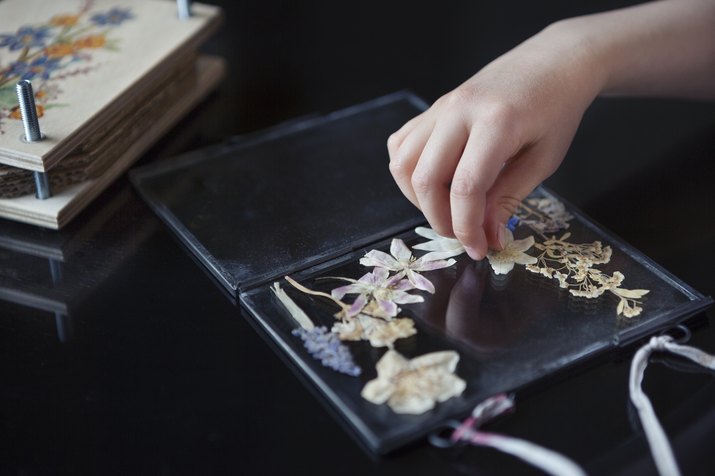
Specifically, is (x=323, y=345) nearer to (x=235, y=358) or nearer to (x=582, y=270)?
(x=235, y=358)

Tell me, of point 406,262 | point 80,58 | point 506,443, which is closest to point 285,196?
point 406,262

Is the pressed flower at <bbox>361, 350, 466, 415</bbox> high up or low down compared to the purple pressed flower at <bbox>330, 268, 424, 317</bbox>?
down

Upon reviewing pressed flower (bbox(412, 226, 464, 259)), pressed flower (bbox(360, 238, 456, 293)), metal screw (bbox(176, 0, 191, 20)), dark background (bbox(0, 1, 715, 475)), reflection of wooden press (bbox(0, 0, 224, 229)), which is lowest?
dark background (bbox(0, 1, 715, 475))

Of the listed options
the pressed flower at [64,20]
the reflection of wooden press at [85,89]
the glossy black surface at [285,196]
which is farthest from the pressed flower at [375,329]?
the pressed flower at [64,20]

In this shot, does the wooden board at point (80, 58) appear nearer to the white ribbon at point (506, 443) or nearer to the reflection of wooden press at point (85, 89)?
the reflection of wooden press at point (85, 89)

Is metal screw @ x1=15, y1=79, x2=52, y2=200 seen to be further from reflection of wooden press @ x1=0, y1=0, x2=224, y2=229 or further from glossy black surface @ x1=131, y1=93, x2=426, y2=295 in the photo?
glossy black surface @ x1=131, y1=93, x2=426, y2=295

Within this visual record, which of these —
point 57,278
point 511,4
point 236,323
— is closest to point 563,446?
point 236,323

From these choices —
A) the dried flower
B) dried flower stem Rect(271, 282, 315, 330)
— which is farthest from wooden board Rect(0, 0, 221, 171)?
the dried flower
